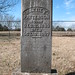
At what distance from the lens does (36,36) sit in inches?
159

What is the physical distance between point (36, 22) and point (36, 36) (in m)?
0.34

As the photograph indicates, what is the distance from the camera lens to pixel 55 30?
24.0 metres

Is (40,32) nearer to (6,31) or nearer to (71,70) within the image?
(71,70)

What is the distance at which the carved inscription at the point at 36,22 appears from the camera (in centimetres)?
399

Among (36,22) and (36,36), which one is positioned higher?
(36,22)

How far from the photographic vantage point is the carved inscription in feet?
13.1

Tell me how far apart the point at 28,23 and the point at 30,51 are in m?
0.69

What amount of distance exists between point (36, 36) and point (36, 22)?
341mm

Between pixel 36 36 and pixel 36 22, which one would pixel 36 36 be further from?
pixel 36 22

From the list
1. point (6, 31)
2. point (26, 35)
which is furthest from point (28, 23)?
point (6, 31)

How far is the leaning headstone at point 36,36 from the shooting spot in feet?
13.1

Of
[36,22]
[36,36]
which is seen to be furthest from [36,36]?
[36,22]

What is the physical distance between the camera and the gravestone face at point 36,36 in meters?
3.98

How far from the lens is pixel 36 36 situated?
13.3 ft
